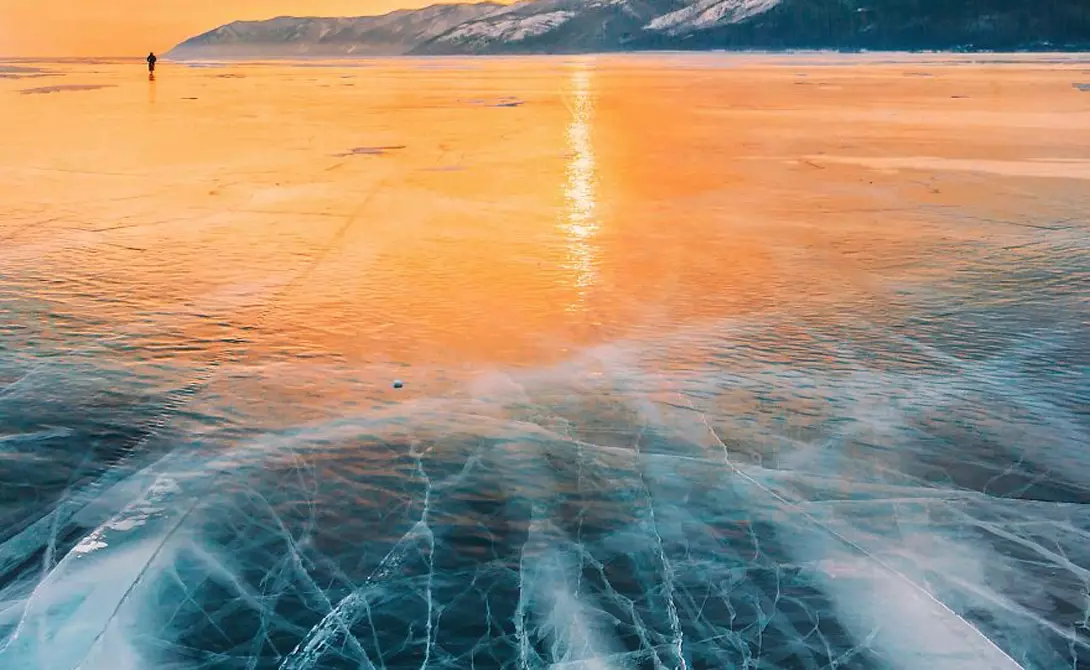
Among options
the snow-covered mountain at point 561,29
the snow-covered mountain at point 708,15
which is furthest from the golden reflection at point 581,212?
the snow-covered mountain at point 561,29

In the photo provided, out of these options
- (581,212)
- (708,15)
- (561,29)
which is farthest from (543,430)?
(561,29)

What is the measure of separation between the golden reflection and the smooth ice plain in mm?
55

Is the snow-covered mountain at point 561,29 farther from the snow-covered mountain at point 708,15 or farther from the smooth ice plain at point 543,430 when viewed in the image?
the smooth ice plain at point 543,430

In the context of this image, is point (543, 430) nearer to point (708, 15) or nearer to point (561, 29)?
point (708, 15)

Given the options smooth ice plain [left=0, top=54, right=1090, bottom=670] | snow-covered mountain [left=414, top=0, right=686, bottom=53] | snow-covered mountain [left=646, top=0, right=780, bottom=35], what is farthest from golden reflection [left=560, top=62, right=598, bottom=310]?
snow-covered mountain [left=414, top=0, right=686, bottom=53]

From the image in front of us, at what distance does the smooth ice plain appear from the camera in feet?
9.48

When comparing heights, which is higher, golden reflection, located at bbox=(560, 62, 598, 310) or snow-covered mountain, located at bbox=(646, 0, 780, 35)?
snow-covered mountain, located at bbox=(646, 0, 780, 35)

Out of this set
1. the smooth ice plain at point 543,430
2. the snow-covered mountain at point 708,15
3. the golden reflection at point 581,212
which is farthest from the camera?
the snow-covered mountain at point 708,15

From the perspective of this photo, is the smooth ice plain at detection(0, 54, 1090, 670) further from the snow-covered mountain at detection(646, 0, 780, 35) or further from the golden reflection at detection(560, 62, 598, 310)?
the snow-covered mountain at detection(646, 0, 780, 35)

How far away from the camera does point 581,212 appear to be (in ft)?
28.2

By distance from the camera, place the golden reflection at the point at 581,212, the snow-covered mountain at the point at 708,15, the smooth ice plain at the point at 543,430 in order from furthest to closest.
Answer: the snow-covered mountain at the point at 708,15 < the golden reflection at the point at 581,212 < the smooth ice plain at the point at 543,430

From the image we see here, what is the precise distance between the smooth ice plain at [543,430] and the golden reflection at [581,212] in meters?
0.06

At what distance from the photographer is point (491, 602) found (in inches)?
117

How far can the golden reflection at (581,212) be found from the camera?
6.51 meters
